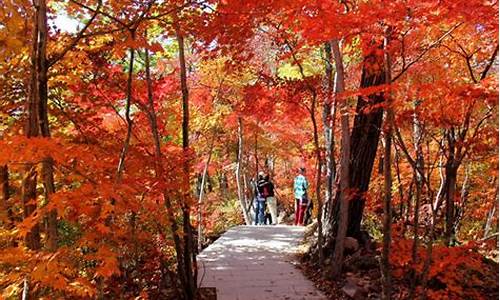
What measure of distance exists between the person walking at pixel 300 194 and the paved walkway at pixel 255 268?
181 cm

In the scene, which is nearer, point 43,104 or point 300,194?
point 43,104

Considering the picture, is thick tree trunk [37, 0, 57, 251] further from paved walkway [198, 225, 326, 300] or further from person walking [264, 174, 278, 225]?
person walking [264, 174, 278, 225]

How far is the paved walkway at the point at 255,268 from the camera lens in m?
6.19

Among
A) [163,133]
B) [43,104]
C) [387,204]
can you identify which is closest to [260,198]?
[163,133]

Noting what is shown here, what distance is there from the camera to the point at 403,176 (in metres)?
11.5

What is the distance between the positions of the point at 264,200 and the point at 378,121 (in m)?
6.26

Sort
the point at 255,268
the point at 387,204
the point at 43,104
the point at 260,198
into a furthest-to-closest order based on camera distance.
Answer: the point at 260,198
the point at 255,268
the point at 387,204
the point at 43,104

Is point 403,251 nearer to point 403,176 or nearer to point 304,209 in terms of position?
point 403,176

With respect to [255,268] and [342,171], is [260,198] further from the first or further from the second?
[342,171]

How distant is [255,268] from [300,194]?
4958 millimetres

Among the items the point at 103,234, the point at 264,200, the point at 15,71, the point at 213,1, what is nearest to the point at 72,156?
the point at 103,234

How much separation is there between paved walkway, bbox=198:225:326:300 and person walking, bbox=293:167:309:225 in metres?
1.81

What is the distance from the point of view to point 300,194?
39.8 feet

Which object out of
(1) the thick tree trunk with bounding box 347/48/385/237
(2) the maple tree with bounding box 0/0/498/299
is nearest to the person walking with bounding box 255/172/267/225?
(2) the maple tree with bounding box 0/0/498/299
